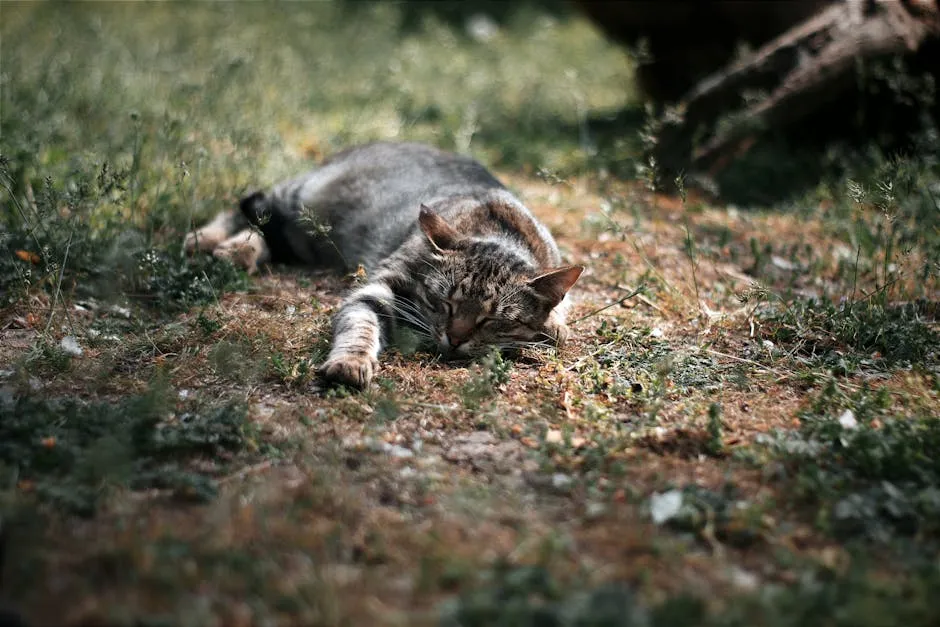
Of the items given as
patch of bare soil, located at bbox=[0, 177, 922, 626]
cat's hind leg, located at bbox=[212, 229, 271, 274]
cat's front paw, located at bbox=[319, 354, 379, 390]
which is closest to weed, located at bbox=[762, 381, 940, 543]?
patch of bare soil, located at bbox=[0, 177, 922, 626]

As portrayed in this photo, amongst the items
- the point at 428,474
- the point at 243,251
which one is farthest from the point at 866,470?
the point at 243,251

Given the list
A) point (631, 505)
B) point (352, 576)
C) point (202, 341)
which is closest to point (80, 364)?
point (202, 341)

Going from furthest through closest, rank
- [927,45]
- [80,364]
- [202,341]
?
[927,45]
[202,341]
[80,364]

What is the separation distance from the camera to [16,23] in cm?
842

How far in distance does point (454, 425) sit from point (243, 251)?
7.40 feet

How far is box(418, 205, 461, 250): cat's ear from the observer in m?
4.32

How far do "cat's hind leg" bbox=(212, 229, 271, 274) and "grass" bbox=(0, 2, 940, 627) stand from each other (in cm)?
11

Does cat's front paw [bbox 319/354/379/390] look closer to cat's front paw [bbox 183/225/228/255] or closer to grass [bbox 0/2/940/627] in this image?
grass [bbox 0/2/940/627]

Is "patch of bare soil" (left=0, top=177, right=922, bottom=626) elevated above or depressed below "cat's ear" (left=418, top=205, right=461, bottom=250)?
below

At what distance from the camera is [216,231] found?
541 cm

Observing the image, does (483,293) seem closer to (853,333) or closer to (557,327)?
(557,327)

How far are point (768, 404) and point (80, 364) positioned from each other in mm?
3167

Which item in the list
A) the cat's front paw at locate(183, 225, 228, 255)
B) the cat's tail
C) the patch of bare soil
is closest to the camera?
the patch of bare soil

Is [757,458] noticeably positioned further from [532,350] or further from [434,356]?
[434,356]
